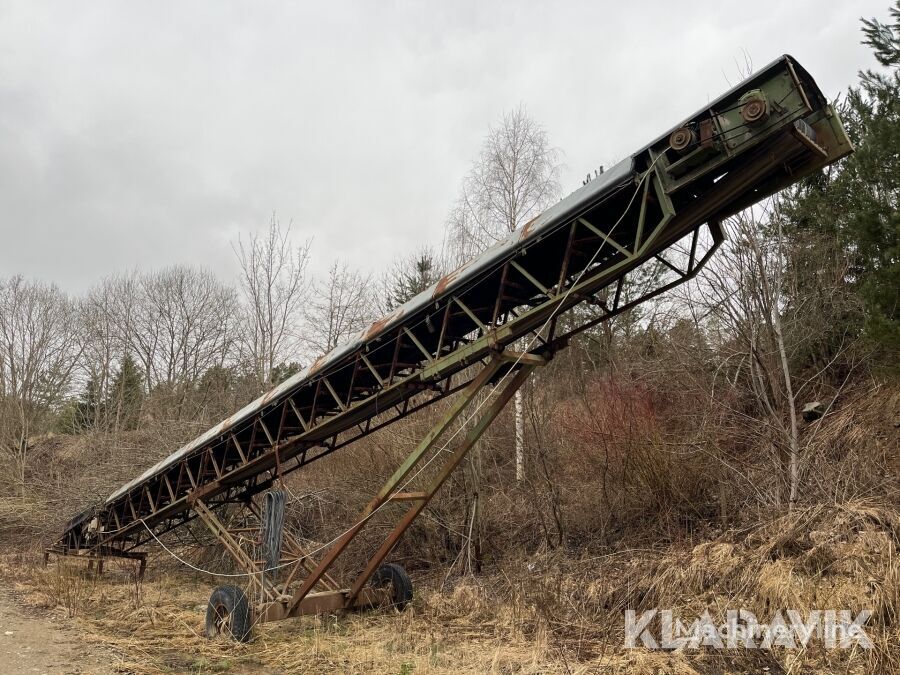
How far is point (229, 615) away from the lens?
294 inches

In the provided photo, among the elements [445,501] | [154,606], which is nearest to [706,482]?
[445,501]

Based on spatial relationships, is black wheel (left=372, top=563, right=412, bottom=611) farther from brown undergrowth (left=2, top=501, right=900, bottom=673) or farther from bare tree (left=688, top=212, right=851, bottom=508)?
bare tree (left=688, top=212, right=851, bottom=508)

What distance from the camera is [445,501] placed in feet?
40.1

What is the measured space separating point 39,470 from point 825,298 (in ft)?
91.3

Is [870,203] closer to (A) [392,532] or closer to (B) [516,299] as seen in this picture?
(B) [516,299]

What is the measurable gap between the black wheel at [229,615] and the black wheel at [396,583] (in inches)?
79.7

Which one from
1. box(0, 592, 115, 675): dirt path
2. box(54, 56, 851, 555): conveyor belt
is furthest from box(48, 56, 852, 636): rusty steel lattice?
box(0, 592, 115, 675): dirt path

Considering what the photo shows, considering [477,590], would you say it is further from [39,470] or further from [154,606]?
[39,470]

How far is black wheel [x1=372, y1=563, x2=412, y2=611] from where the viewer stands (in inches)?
335

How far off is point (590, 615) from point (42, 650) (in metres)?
6.76

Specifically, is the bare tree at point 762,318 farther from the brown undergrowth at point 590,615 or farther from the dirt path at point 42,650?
the dirt path at point 42,650

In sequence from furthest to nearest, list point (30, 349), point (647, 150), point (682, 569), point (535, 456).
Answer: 1. point (30, 349)
2. point (535, 456)
3. point (682, 569)
4. point (647, 150)

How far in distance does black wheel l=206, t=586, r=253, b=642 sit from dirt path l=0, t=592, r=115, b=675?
4.29ft

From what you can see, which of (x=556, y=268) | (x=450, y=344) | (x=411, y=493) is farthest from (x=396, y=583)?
(x=556, y=268)
